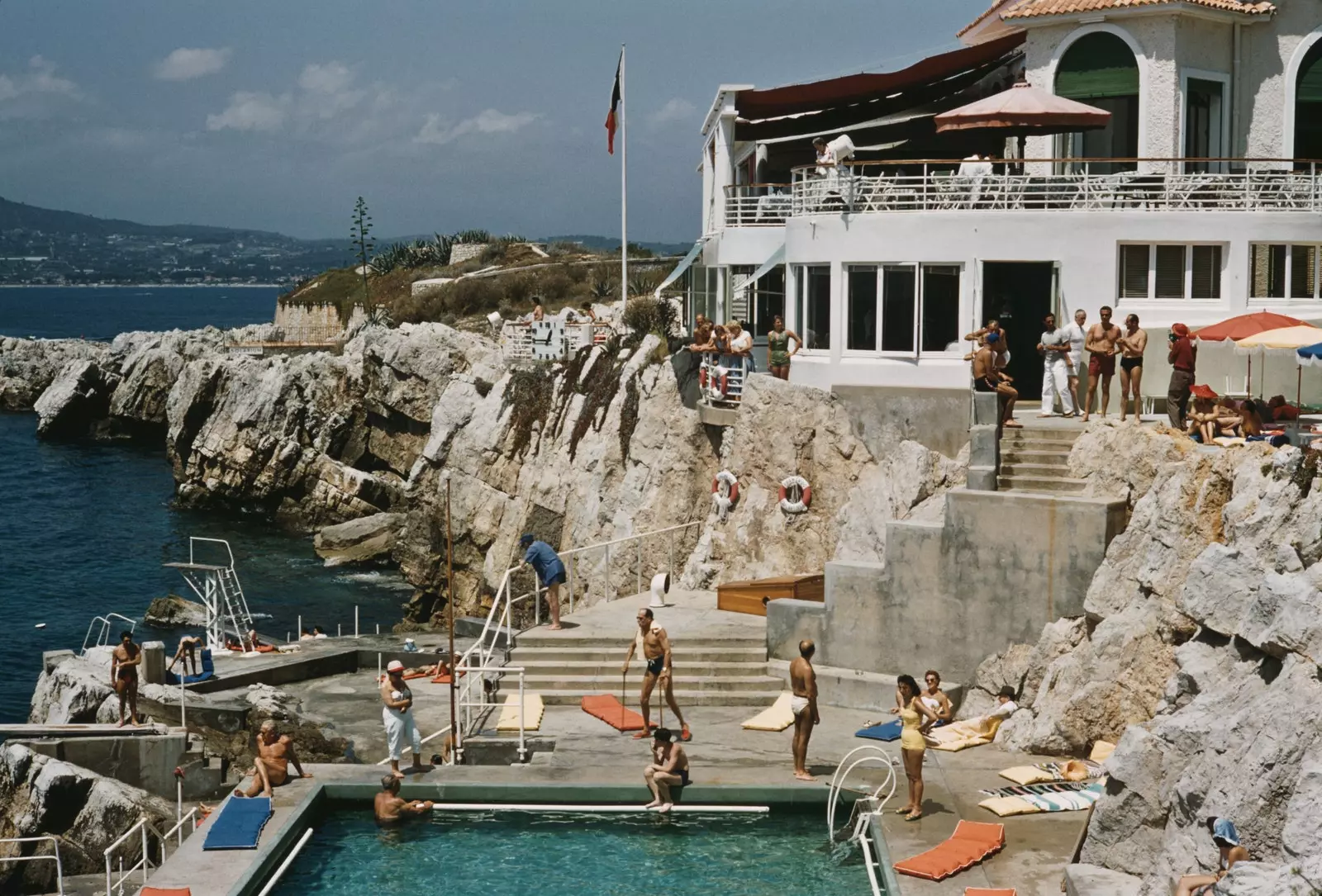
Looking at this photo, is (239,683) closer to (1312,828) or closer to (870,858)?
(870,858)

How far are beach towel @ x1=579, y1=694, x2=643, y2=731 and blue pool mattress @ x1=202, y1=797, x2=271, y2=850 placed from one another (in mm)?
5159

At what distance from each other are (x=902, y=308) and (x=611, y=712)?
31.0 feet

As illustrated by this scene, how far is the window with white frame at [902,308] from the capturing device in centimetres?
2755

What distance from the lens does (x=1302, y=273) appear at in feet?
93.7

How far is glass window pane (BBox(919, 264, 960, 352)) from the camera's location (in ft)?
90.2

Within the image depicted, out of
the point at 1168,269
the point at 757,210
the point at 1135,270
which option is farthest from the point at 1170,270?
the point at 757,210

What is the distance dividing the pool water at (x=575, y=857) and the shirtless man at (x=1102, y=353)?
369 inches

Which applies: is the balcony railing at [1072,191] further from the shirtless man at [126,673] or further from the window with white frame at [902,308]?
the shirtless man at [126,673]

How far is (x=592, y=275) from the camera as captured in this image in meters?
90.2

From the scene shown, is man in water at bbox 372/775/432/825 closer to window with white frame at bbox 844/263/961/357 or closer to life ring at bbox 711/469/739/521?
life ring at bbox 711/469/739/521

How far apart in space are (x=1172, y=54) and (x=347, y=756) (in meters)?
20.1

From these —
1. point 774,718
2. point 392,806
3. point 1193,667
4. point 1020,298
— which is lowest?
point 392,806

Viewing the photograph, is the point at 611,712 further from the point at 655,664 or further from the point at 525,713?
the point at 655,664

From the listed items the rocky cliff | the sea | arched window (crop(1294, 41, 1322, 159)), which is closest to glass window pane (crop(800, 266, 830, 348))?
the rocky cliff
